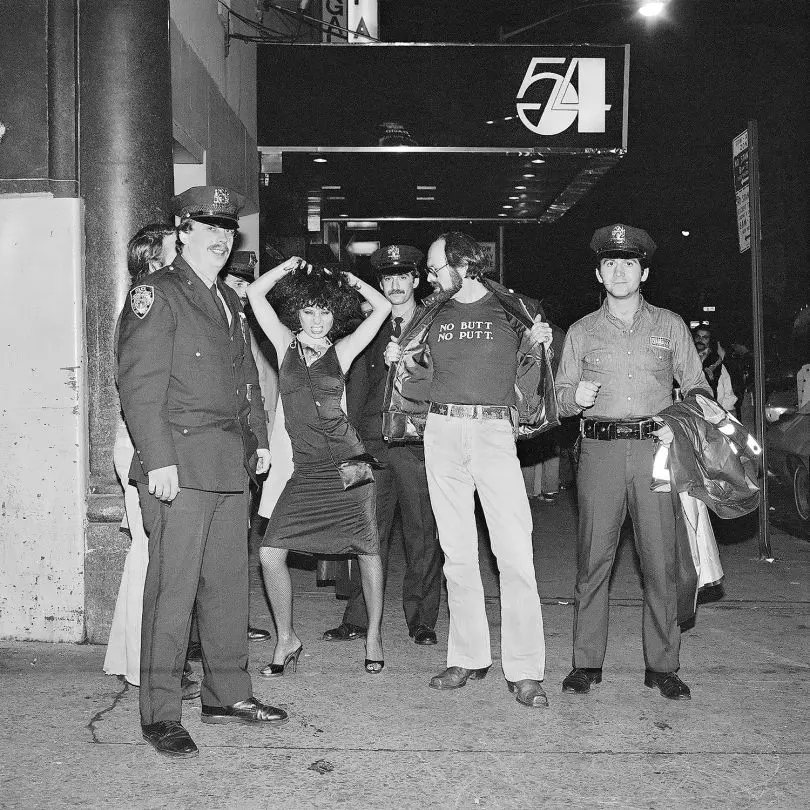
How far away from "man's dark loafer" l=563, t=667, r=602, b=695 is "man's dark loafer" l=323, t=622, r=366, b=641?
55.4 inches

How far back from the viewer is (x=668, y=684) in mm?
5133

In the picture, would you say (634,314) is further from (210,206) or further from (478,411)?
(210,206)

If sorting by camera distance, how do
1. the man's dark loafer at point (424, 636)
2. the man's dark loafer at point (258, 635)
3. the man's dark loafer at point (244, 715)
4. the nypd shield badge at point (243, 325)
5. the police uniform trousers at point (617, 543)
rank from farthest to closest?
the man's dark loafer at point (258, 635) < the man's dark loafer at point (424, 636) < the police uniform trousers at point (617, 543) < the nypd shield badge at point (243, 325) < the man's dark loafer at point (244, 715)

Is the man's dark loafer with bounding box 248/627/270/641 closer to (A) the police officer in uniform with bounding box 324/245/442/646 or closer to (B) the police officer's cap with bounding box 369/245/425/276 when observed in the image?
(A) the police officer in uniform with bounding box 324/245/442/646

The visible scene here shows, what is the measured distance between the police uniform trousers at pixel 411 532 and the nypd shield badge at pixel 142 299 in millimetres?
2124

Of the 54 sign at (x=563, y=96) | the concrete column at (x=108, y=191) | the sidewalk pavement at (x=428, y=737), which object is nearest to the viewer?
the sidewalk pavement at (x=428, y=737)

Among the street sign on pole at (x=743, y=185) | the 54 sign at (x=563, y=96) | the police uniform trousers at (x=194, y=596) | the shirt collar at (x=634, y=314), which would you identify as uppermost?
the 54 sign at (x=563, y=96)

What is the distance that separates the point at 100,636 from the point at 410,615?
1.79m

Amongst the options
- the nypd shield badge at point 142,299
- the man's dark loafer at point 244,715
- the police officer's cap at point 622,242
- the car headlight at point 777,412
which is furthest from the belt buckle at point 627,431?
the car headlight at point 777,412

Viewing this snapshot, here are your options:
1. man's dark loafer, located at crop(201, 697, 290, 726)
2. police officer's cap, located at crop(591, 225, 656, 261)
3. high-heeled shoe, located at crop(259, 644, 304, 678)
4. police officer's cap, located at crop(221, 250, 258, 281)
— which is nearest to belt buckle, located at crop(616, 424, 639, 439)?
police officer's cap, located at crop(591, 225, 656, 261)

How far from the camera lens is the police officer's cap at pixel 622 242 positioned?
5.23m

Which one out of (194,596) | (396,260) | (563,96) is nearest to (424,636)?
(194,596)

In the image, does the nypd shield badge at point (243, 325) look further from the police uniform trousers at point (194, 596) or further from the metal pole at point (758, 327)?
the metal pole at point (758, 327)

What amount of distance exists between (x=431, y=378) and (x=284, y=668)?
1698mm
